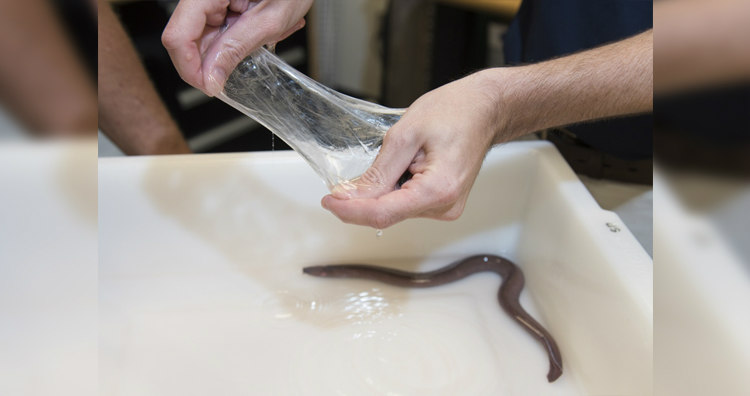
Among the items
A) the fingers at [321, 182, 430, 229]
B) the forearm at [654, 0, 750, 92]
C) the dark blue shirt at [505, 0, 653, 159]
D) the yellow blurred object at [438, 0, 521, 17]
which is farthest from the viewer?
the yellow blurred object at [438, 0, 521, 17]

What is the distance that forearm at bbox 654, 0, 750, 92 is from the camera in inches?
9.1

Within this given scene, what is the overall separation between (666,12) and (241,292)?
67 cm

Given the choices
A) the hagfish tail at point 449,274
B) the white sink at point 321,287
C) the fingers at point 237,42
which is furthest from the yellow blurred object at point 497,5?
the fingers at point 237,42

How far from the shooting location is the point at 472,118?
59cm

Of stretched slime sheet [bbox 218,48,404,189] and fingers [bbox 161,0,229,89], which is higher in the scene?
fingers [bbox 161,0,229,89]

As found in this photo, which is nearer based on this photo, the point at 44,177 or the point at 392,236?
the point at 44,177

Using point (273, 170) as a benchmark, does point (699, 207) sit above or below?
above

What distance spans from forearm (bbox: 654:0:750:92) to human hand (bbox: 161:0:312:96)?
407mm

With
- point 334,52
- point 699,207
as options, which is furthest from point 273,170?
point 334,52

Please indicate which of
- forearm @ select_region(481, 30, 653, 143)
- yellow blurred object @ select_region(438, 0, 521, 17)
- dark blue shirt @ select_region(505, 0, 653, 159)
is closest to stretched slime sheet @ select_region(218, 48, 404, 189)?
forearm @ select_region(481, 30, 653, 143)

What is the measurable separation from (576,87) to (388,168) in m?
0.26

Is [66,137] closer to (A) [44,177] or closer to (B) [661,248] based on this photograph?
(A) [44,177]

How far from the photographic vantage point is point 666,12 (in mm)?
265

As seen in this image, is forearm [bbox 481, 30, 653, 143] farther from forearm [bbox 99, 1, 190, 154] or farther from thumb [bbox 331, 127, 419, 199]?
forearm [bbox 99, 1, 190, 154]
